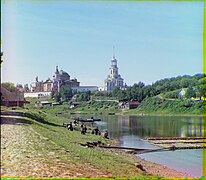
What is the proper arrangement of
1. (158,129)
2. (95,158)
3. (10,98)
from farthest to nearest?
(158,129), (10,98), (95,158)

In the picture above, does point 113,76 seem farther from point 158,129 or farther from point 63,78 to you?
point 63,78

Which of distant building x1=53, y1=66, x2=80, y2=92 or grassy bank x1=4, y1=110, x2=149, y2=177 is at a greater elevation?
distant building x1=53, y1=66, x2=80, y2=92

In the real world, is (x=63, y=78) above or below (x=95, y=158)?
above

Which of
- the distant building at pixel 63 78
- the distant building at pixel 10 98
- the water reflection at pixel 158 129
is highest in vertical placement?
the distant building at pixel 63 78

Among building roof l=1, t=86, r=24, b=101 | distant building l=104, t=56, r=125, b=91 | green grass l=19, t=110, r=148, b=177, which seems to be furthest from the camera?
distant building l=104, t=56, r=125, b=91

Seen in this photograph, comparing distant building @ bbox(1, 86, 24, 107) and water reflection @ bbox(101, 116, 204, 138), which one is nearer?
distant building @ bbox(1, 86, 24, 107)

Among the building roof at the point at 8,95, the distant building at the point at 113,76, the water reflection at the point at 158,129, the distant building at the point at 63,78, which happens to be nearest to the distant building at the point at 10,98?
the building roof at the point at 8,95

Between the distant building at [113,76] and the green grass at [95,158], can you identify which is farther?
the distant building at [113,76]

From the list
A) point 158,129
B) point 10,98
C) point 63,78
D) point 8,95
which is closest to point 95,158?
point 63,78

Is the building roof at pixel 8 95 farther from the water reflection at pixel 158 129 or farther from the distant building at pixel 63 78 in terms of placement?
the water reflection at pixel 158 129

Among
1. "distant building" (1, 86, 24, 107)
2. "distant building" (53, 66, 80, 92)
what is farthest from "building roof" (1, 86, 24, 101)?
"distant building" (53, 66, 80, 92)

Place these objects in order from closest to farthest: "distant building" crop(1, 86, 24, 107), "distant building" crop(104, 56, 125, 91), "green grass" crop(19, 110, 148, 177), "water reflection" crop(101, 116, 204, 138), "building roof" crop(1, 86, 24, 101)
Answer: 1. "green grass" crop(19, 110, 148, 177)
2. "building roof" crop(1, 86, 24, 101)
3. "distant building" crop(104, 56, 125, 91)
4. "distant building" crop(1, 86, 24, 107)
5. "water reflection" crop(101, 116, 204, 138)

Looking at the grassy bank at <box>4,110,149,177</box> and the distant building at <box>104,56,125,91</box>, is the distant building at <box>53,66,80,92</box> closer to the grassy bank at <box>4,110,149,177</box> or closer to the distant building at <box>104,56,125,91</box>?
the distant building at <box>104,56,125,91</box>

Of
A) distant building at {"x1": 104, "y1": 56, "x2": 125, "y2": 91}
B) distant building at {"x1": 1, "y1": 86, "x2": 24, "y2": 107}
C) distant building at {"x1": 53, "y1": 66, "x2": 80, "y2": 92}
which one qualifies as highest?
distant building at {"x1": 104, "y1": 56, "x2": 125, "y2": 91}
